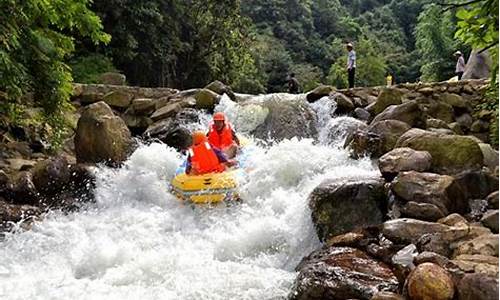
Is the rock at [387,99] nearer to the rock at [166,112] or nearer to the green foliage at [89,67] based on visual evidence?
the rock at [166,112]

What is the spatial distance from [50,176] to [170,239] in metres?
2.69

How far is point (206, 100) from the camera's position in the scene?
12.0m

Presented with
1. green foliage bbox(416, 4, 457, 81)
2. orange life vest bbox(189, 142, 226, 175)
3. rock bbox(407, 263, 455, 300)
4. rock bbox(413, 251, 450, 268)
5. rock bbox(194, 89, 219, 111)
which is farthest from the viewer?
green foliage bbox(416, 4, 457, 81)

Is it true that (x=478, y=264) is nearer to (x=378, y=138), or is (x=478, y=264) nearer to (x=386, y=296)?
(x=386, y=296)

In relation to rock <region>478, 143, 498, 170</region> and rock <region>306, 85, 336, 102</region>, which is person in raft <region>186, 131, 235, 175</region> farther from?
rock <region>306, 85, 336, 102</region>

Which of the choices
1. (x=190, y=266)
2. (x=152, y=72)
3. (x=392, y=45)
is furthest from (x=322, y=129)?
(x=392, y=45)

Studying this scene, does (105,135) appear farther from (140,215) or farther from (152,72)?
(152,72)

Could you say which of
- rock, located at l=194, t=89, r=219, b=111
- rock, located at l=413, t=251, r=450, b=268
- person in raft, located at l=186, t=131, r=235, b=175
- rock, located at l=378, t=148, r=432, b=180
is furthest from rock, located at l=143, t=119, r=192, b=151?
rock, located at l=413, t=251, r=450, b=268

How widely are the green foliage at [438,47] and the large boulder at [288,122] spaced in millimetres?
18839

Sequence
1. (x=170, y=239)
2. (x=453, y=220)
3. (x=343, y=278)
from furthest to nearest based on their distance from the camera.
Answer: (x=170, y=239)
(x=453, y=220)
(x=343, y=278)

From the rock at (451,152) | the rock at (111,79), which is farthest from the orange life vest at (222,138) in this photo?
the rock at (111,79)

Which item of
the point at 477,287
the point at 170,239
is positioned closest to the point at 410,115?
the point at 170,239

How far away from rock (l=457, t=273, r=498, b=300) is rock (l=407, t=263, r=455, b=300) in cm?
8

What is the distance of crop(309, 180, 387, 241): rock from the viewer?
18.8 ft
